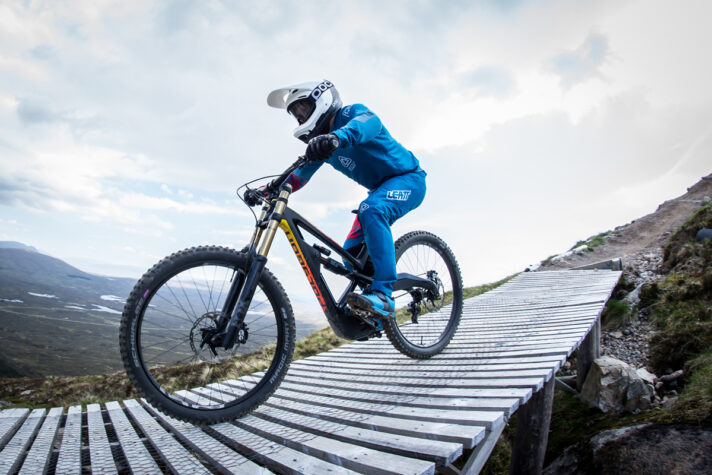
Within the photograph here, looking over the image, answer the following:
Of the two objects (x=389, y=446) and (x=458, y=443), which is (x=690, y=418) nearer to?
(x=458, y=443)

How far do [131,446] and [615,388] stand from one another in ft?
20.7

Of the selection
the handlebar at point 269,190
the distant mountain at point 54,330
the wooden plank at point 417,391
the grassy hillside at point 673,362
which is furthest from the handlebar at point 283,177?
the distant mountain at point 54,330

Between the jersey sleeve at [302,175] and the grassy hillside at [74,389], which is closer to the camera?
the jersey sleeve at [302,175]

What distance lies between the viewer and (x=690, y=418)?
12.4 feet

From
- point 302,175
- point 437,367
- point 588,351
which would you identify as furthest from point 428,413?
point 588,351

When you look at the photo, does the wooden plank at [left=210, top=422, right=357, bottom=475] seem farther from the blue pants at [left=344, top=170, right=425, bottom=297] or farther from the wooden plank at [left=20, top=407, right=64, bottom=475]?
the blue pants at [left=344, top=170, right=425, bottom=297]

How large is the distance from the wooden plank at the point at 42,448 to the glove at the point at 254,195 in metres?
2.21

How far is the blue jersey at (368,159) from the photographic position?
367 centimetres

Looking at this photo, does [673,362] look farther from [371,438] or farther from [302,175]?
[302,175]

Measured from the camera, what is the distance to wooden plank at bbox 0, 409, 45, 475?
2270mm

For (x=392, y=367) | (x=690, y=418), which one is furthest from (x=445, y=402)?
(x=690, y=418)

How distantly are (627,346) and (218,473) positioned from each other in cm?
803

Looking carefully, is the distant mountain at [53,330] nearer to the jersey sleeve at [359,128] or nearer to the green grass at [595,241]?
the green grass at [595,241]

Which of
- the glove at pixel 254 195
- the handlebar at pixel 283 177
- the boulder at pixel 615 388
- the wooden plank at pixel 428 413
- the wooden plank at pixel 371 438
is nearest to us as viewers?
the wooden plank at pixel 371 438
